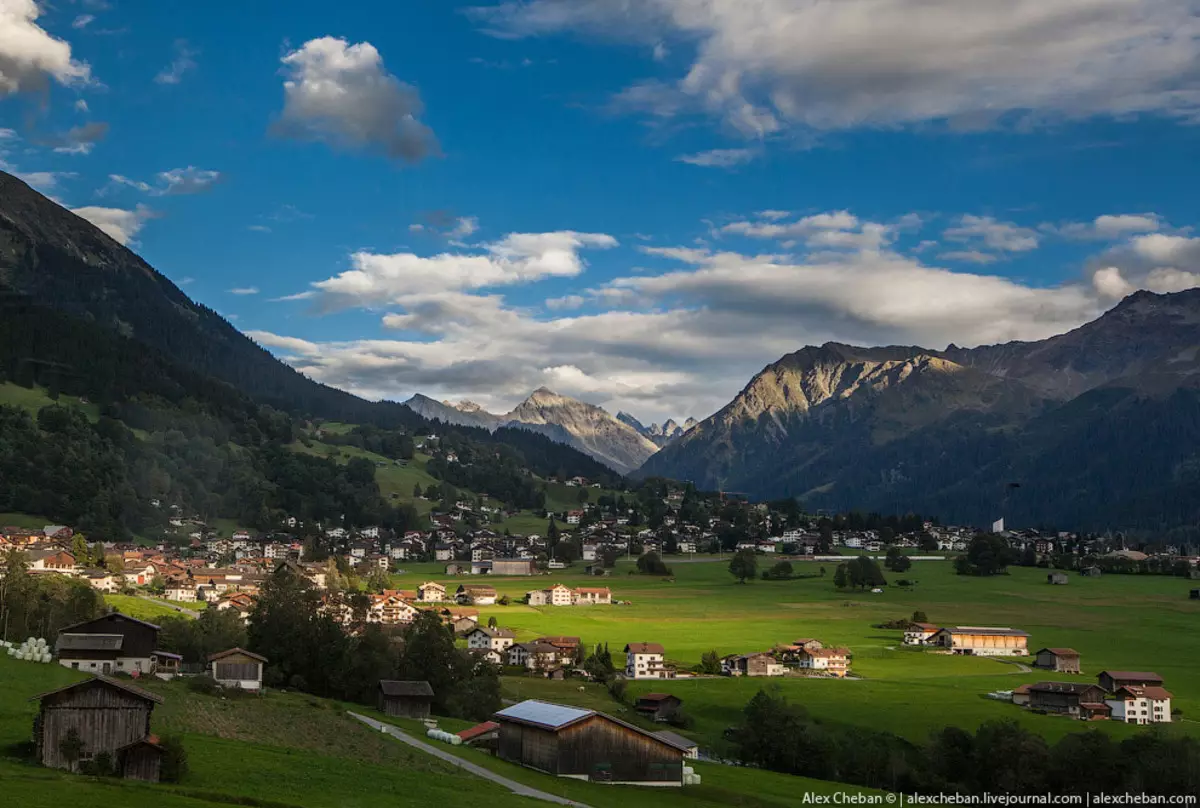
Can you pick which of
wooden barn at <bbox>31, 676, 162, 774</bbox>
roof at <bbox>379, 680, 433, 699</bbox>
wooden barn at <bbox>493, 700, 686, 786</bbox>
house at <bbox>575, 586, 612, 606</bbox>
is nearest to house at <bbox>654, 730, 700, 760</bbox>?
wooden barn at <bbox>493, 700, 686, 786</bbox>

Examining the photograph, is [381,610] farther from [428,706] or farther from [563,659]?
[428,706]

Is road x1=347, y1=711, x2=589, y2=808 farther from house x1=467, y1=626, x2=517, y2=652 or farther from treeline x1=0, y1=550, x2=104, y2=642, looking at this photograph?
house x1=467, y1=626, x2=517, y2=652

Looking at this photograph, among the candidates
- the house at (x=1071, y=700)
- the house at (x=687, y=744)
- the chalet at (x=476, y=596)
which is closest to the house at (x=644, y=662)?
the house at (x=687, y=744)

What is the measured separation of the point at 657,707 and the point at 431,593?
74.8 m

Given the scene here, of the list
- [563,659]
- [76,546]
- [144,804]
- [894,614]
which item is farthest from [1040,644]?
[76,546]

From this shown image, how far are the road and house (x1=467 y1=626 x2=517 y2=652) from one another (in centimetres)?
4485

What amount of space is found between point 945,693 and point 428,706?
38831 millimetres

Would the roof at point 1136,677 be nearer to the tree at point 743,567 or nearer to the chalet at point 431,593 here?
the chalet at point 431,593

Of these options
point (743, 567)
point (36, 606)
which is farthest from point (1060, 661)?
point (36, 606)

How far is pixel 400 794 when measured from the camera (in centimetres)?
3716

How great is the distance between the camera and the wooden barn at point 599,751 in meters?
51.5

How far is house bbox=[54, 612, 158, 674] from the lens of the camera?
60938 millimetres

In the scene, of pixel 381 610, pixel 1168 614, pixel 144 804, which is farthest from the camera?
pixel 1168 614

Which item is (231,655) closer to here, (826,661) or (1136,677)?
(826,661)
